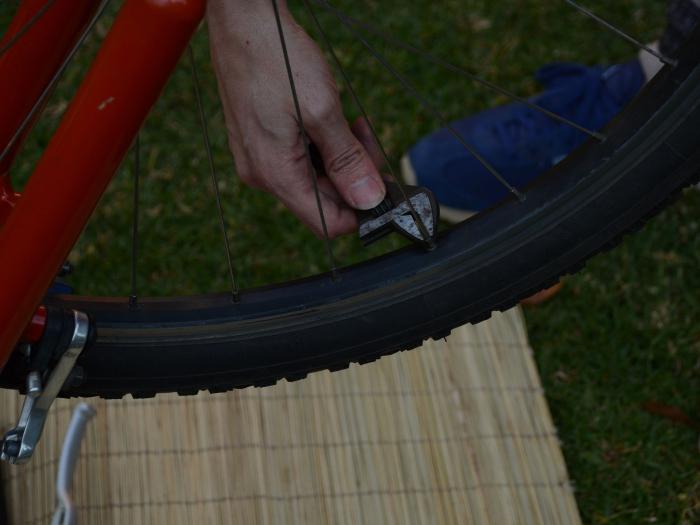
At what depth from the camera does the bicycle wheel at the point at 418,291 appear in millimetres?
864

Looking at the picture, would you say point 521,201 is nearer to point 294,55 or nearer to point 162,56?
point 294,55

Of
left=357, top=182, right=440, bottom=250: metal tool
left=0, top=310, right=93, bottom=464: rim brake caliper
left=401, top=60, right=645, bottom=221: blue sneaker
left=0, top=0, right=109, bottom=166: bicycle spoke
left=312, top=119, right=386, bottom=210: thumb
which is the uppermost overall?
left=0, top=0, right=109, bottom=166: bicycle spoke

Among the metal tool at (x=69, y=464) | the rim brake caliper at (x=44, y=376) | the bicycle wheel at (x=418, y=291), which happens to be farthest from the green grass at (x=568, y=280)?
the rim brake caliper at (x=44, y=376)

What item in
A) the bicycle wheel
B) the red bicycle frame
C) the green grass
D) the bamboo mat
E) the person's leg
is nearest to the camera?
the red bicycle frame

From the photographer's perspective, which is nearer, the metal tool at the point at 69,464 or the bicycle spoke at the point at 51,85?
the bicycle spoke at the point at 51,85

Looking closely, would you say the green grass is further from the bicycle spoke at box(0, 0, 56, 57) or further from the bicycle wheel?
the bicycle spoke at box(0, 0, 56, 57)

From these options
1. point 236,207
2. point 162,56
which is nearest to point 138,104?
point 162,56

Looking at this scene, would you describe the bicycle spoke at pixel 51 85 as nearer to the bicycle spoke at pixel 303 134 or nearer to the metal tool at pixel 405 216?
the bicycle spoke at pixel 303 134

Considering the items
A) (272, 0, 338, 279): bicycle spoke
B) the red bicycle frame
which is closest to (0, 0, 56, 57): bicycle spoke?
the red bicycle frame

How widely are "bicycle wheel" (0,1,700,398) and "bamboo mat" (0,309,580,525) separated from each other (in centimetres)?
33

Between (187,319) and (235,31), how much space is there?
0.86ft

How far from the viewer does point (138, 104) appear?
712 millimetres

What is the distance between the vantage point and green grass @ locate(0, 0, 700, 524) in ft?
4.43

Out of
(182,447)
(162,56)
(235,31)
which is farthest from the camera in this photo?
(182,447)
